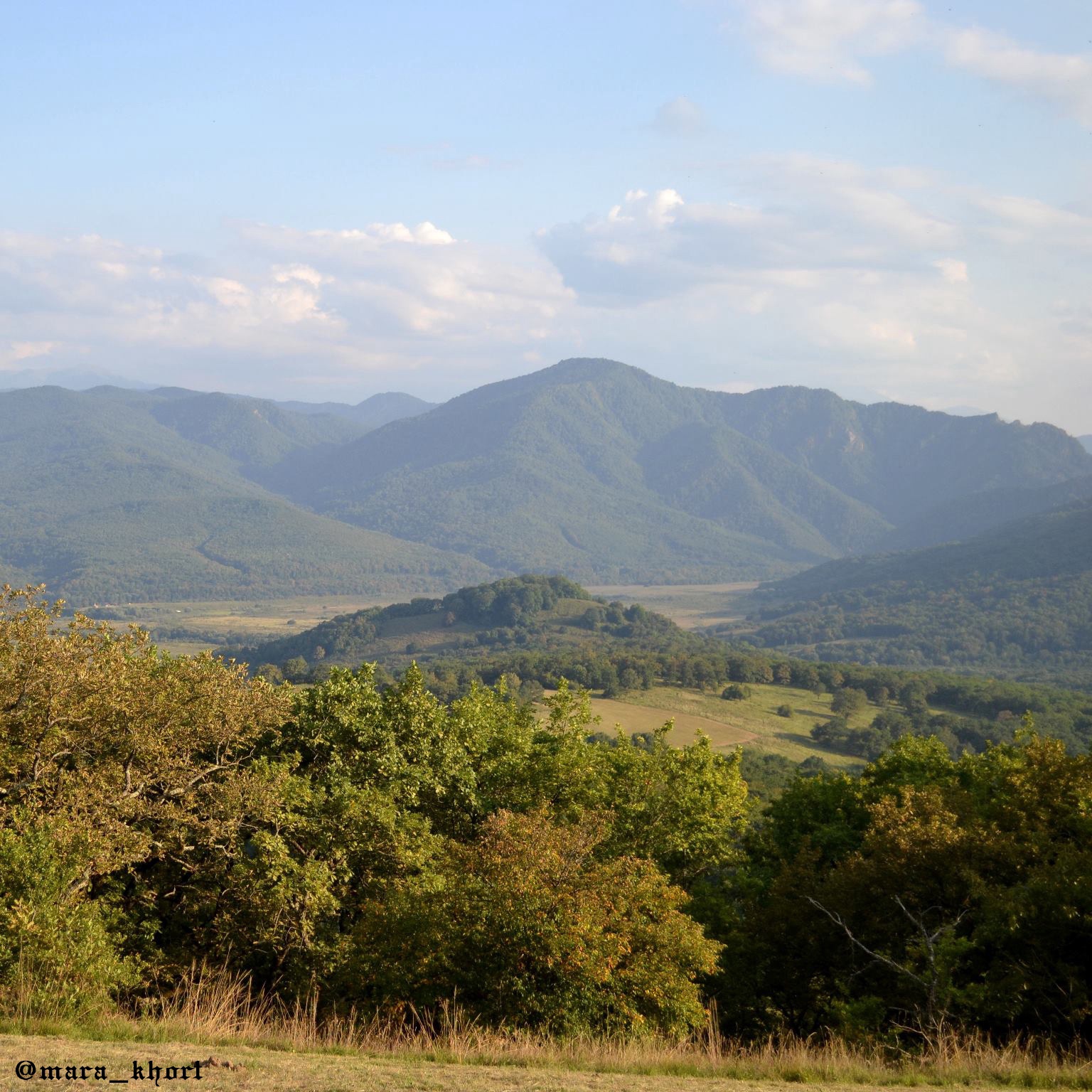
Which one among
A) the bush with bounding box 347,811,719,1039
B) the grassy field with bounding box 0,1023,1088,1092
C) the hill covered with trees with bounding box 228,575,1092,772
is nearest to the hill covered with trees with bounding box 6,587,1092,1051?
the bush with bounding box 347,811,719,1039

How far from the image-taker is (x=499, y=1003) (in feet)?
56.6

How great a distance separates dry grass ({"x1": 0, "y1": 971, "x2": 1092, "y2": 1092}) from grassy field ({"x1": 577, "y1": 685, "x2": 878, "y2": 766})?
82.2m

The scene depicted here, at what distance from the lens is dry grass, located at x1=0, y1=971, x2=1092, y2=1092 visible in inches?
533

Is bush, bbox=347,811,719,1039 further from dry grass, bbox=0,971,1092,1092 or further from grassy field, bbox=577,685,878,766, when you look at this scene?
grassy field, bbox=577,685,878,766

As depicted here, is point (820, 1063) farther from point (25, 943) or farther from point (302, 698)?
point (302, 698)

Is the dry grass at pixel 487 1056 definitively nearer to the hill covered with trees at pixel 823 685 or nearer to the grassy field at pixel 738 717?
the grassy field at pixel 738 717

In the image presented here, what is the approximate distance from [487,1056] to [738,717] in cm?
10692

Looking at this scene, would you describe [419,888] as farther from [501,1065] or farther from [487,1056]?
[501,1065]

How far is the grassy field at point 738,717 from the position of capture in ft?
341

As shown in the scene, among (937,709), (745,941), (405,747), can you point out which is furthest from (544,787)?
(937,709)

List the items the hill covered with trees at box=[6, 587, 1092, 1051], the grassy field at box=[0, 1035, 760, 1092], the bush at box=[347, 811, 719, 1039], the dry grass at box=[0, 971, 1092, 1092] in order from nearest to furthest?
the grassy field at box=[0, 1035, 760, 1092], the dry grass at box=[0, 971, 1092, 1092], the hill covered with trees at box=[6, 587, 1092, 1051], the bush at box=[347, 811, 719, 1039]

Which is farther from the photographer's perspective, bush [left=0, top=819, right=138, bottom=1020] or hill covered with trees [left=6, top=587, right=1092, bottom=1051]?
hill covered with trees [left=6, top=587, right=1092, bottom=1051]

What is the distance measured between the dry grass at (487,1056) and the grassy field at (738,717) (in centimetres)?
8225

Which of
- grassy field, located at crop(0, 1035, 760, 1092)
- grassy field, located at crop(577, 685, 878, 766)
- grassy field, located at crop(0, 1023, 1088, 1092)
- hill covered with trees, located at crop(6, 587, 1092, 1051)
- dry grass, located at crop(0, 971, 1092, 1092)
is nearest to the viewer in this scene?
grassy field, located at crop(0, 1035, 760, 1092)
